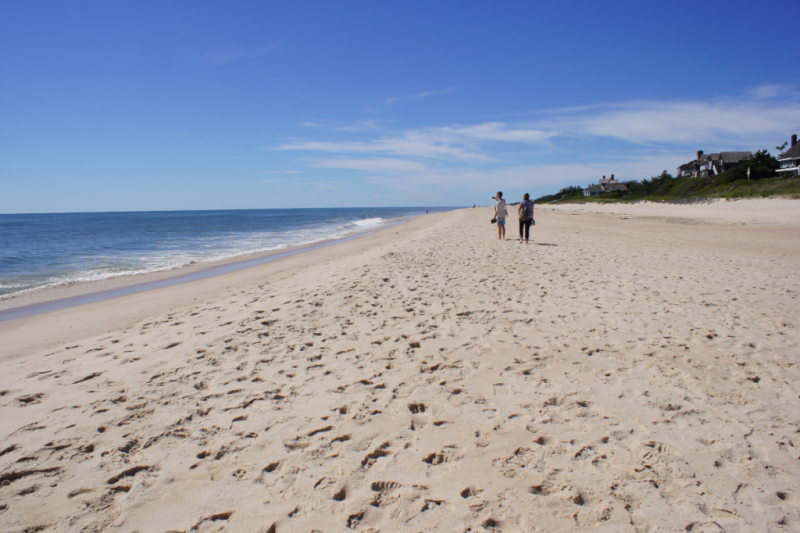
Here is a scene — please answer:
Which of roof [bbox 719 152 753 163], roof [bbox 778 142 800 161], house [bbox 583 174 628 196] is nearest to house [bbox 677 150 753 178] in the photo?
roof [bbox 719 152 753 163]

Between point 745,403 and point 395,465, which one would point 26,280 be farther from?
point 745,403

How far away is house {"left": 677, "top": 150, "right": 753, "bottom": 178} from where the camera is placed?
2384 inches

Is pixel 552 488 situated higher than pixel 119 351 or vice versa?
pixel 119 351

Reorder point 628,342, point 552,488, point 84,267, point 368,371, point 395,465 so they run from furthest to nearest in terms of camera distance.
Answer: point 84,267
point 628,342
point 368,371
point 395,465
point 552,488

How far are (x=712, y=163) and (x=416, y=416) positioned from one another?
82.7 meters

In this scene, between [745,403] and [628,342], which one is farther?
[628,342]

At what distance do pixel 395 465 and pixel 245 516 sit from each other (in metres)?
1.00

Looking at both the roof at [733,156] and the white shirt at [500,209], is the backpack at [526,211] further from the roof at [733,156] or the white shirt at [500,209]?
the roof at [733,156]

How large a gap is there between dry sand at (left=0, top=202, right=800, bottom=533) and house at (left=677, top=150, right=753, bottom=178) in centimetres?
6746

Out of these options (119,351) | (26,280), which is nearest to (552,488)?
(119,351)

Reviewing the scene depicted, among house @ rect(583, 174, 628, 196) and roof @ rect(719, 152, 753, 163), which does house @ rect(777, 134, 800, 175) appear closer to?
roof @ rect(719, 152, 753, 163)

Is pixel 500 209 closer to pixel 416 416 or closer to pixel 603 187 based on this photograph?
pixel 416 416

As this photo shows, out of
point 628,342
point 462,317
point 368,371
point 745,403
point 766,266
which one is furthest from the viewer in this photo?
point 766,266

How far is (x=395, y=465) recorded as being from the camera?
2.77 metres
